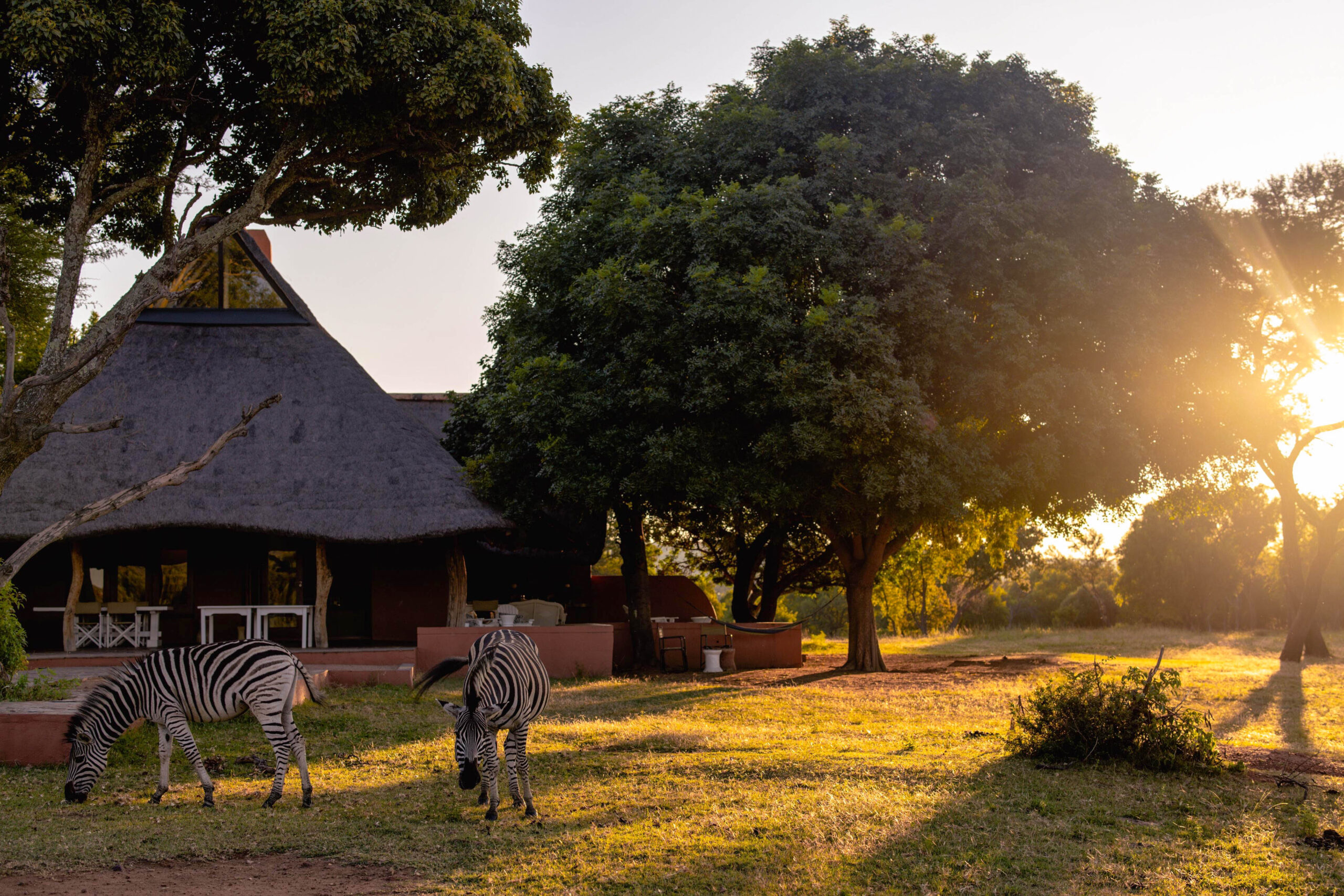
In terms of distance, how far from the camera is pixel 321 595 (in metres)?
17.9

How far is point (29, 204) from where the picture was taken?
15.5 m

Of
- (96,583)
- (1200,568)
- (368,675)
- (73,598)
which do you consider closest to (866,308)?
(368,675)

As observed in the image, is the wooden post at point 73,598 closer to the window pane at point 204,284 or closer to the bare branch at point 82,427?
the window pane at point 204,284

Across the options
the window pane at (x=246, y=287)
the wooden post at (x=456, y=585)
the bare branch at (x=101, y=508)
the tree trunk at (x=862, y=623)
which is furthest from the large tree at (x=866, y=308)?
the bare branch at (x=101, y=508)

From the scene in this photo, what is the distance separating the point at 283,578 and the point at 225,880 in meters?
14.8

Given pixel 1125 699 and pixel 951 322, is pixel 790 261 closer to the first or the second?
pixel 951 322

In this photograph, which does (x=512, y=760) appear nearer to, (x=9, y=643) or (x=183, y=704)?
(x=183, y=704)

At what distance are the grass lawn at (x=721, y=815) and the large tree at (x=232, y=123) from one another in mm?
5289

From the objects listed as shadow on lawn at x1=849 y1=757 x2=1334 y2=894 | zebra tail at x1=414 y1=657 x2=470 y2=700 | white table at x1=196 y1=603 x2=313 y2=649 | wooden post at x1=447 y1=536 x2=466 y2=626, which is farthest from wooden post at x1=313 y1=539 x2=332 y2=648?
shadow on lawn at x1=849 y1=757 x2=1334 y2=894

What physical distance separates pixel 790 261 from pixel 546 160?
4.30 metres

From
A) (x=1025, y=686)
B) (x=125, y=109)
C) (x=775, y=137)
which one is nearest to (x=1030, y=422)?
(x=1025, y=686)

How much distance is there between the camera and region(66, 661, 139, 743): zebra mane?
7809mm

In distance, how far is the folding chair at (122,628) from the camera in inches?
695

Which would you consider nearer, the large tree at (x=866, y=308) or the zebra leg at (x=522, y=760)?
the zebra leg at (x=522, y=760)
